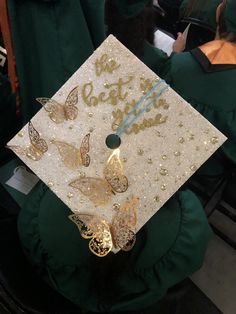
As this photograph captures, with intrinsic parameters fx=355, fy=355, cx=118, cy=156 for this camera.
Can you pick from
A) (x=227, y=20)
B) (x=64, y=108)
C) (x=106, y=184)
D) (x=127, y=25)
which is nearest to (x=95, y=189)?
(x=106, y=184)

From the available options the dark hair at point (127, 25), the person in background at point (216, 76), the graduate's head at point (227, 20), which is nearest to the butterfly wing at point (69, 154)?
the dark hair at point (127, 25)

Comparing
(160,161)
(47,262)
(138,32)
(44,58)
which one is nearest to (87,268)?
(47,262)

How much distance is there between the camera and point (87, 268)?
65 centimetres

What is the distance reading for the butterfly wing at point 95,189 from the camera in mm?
474

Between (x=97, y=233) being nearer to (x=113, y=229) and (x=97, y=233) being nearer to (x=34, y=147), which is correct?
(x=113, y=229)

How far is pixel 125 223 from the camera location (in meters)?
0.47

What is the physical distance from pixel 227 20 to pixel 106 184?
0.74 m

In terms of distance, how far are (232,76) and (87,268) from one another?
628 millimetres

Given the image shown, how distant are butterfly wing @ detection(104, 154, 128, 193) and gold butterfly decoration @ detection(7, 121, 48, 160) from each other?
0.09 meters

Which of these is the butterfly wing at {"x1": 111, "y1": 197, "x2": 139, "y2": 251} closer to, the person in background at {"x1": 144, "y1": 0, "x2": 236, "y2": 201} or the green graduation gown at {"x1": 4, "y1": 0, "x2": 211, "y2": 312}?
the green graduation gown at {"x1": 4, "y1": 0, "x2": 211, "y2": 312}

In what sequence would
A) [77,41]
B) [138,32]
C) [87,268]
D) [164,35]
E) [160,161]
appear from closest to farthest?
[160,161], [87,268], [77,41], [138,32], [164,35]

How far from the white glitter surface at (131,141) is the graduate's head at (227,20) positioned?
0.64 m

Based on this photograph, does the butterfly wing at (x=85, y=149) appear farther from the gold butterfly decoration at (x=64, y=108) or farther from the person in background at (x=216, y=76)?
the person in background at (x=216, y=76)

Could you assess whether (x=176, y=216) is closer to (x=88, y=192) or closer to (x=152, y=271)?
(x=152, y=271)
